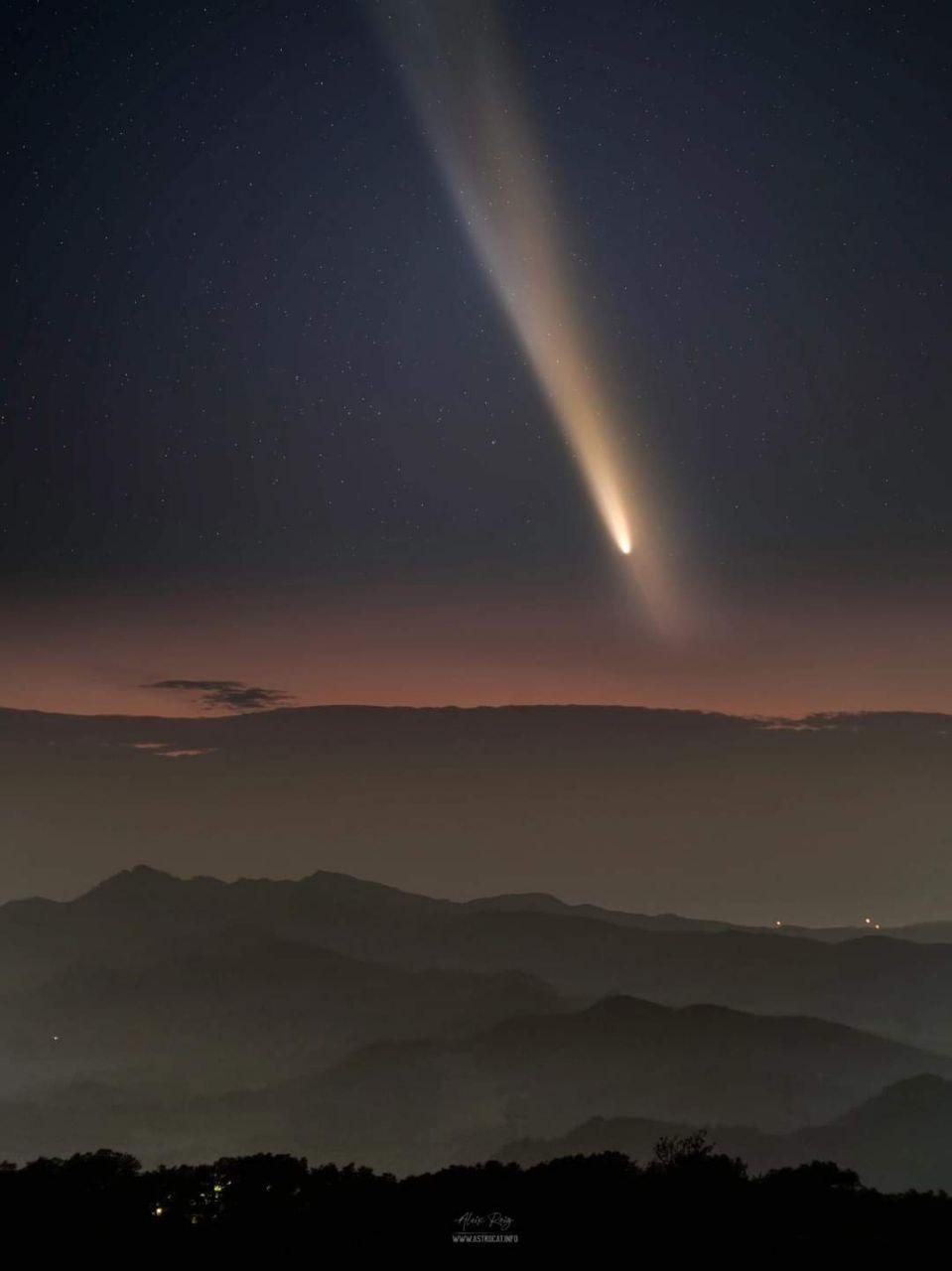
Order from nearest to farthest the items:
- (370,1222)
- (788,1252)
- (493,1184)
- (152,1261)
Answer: (788,1252) < (152,1261) < (370,1222) < (493,1184)

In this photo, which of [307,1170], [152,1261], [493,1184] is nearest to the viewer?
[152,1261]

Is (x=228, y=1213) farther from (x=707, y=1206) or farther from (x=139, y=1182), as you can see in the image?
(x=707, y=1206)

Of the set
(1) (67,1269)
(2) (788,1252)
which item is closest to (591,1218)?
(2) (788,1252)

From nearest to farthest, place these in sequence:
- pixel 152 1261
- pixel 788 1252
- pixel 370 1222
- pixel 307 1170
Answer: pixel 788 1252 → pixel 152 1261 → pixel 370 1222 → pixel 307 1170

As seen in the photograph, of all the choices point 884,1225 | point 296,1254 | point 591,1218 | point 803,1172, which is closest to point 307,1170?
point 296,1254

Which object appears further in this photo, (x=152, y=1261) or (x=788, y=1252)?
(x=152, y=1261)

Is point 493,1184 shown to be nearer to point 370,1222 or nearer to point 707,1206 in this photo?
point 370,1222
